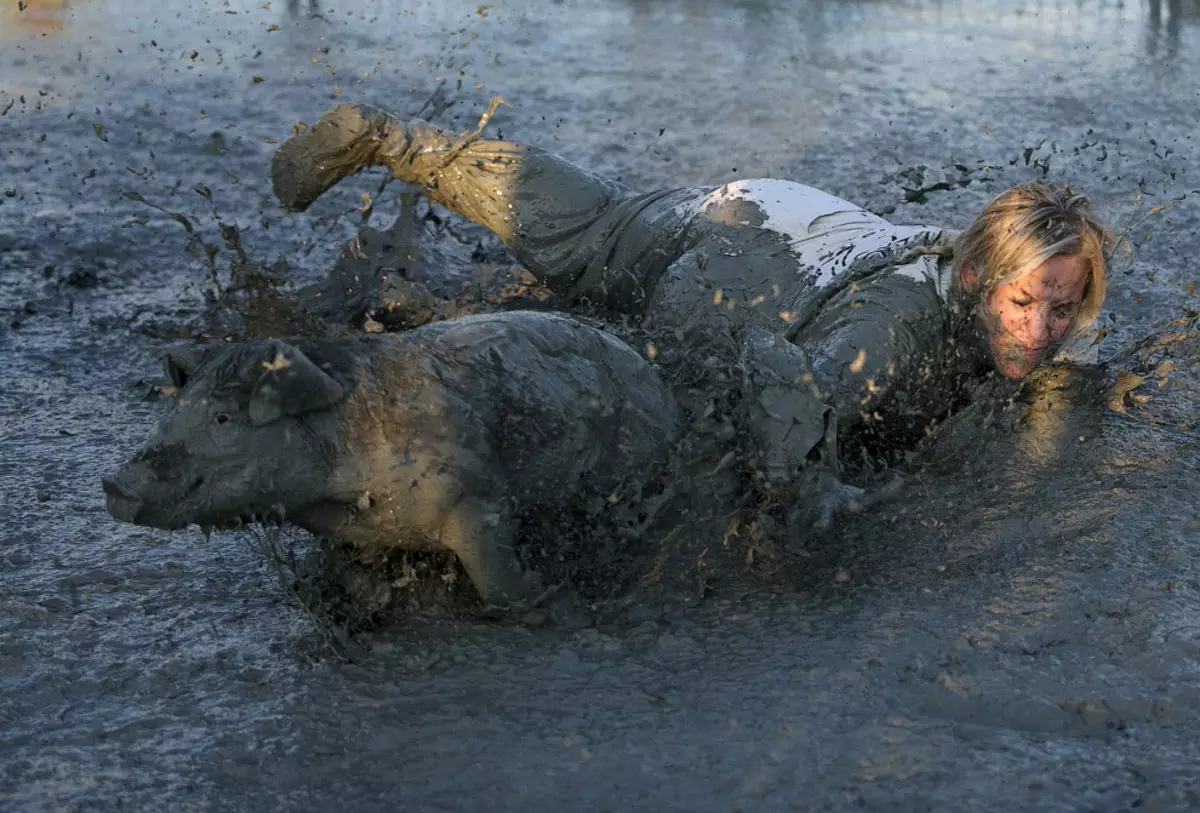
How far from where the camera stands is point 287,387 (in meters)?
3.43

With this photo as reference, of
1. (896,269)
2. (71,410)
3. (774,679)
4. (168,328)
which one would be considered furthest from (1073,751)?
(168,328)

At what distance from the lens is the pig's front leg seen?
365 cm

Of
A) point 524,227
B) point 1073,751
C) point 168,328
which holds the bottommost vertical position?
point 1073,751

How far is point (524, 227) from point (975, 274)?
79.4 inches

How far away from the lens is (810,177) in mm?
7832

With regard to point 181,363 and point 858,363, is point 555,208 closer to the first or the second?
point 858,363

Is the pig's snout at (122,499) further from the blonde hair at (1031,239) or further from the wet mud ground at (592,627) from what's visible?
the blonde hair at (1031,239)

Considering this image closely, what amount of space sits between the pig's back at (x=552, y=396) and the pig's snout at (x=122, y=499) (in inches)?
32.5

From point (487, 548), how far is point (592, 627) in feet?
1.33

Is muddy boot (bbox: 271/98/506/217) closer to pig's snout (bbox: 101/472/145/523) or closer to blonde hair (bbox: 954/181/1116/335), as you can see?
blonde hair (bbox: 954/181/1116/335)

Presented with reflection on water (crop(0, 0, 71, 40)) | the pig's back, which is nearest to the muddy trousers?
the pig's back

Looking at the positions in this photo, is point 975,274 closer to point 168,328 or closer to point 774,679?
point 774,679

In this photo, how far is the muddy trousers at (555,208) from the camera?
5.21 m

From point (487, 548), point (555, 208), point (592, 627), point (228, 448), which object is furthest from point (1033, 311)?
point (228, 448)
